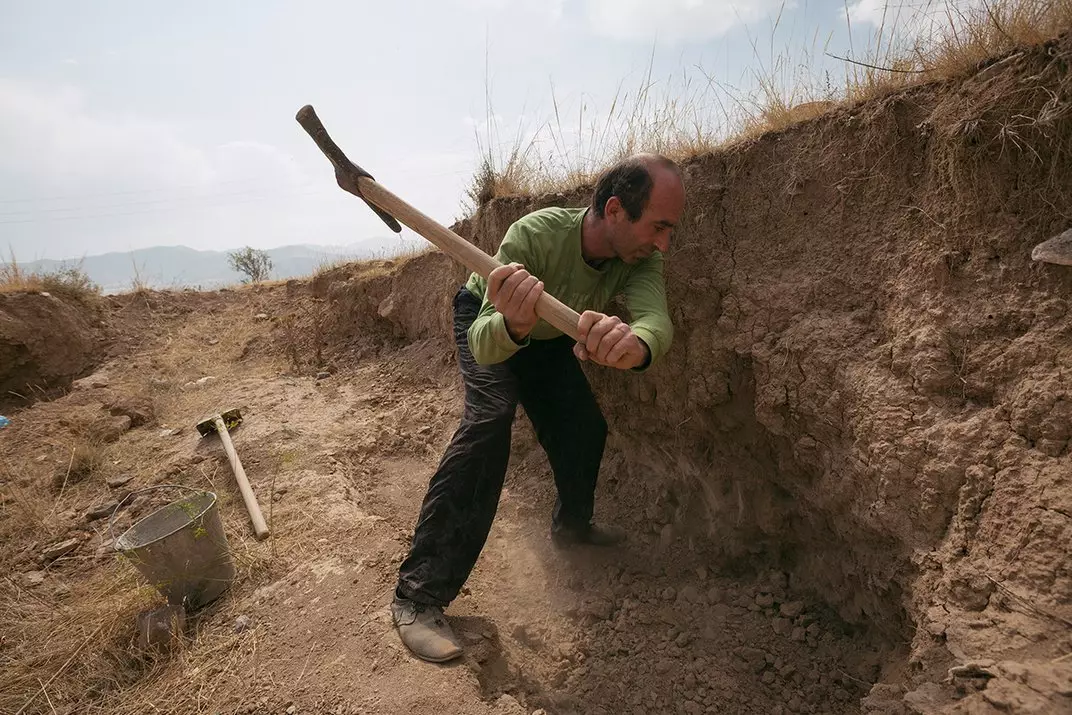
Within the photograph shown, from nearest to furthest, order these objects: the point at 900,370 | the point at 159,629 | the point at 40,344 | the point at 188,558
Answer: the point at 900,370 → the point at 159,629 → the point at 188,558 → the point at 40,344

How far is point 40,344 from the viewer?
19.1 feet

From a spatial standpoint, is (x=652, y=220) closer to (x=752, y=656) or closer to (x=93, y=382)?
(x=752, y=656)

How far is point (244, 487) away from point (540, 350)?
2.03m

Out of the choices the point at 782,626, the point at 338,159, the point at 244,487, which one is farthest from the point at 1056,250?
the point at 244,487

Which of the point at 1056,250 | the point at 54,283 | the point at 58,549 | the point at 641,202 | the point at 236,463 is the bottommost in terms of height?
the point at 58,549

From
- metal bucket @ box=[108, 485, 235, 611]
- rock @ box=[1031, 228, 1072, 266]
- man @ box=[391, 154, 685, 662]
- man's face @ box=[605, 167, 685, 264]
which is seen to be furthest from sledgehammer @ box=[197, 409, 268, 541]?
rock @ box=[1031, 228, 1072, 266]

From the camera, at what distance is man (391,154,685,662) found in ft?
5.76

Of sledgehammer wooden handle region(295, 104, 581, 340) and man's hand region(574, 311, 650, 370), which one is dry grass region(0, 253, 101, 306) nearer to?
sledgehammer wooden handle region(295, 104, 581, 340)

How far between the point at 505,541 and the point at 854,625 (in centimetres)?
166

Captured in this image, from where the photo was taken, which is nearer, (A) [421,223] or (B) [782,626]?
(A) [421,223]

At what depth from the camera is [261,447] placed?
3691 millimetres

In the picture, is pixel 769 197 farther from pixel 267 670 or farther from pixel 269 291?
pixel 269 291

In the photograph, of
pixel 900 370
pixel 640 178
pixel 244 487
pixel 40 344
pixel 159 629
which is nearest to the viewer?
pixel 900 370

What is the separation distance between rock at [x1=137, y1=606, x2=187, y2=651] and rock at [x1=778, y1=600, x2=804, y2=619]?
8.00 ft
